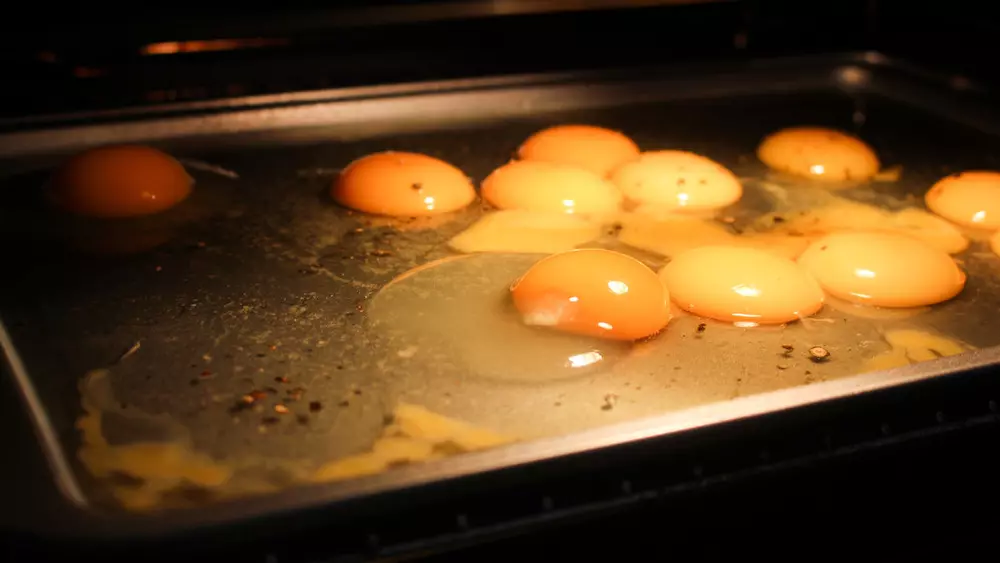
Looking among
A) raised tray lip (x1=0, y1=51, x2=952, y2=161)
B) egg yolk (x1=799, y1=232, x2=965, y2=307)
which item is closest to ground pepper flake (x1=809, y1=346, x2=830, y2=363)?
egg yolk (x1=799, y1=232, x2=965, y2=307)

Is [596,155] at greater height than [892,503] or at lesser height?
greater

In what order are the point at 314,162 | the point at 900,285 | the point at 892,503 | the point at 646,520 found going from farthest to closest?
the point at 314,162 → the point at 900,285 → the point at 892,503 → the point at 646,520

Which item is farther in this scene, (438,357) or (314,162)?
(314,162)

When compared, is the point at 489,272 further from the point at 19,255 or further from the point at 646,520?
the point at 19,255

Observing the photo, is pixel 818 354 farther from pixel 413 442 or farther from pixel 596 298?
pixel 413 442

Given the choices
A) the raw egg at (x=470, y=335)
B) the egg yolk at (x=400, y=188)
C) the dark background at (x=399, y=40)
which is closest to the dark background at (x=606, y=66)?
the dark background at (x=399, y=40)

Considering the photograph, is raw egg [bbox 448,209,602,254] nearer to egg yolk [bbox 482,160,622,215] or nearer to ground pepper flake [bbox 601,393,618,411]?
egg yolk [bbox 482,160,622,215]

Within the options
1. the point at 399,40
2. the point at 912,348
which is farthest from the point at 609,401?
the point at 399,40

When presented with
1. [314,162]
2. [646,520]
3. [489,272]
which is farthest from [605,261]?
[314,162]
